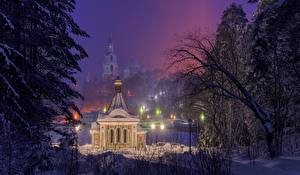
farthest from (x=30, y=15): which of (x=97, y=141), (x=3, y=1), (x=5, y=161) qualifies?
(x=97, y=141)

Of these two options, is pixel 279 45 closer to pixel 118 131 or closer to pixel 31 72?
pixel 31 72

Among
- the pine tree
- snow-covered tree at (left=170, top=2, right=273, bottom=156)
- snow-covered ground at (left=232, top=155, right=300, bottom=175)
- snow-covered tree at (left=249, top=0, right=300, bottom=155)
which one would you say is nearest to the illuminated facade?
snow-covered tree at (left=170, top=2, right=273, bottom=156)

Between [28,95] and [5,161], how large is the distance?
2705mm

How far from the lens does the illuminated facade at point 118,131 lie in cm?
3416

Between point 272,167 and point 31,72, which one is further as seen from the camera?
point 31,72

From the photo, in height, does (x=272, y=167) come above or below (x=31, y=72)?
below

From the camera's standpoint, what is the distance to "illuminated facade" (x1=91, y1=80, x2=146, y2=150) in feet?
112

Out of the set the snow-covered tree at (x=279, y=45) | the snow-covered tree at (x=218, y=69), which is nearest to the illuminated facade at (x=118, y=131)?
the snow-covered tree at (x=218, y=69)

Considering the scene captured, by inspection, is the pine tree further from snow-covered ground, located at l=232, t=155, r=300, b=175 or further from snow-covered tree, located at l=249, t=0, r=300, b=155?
snow-covered tree, located at l=249, t=0, r=300, b=155

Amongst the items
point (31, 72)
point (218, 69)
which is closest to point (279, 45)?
point (218, 69)

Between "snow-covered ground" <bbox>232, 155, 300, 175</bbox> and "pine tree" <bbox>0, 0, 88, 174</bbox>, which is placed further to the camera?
"pine tree" <bbox>0, 0, 88, 174</bbox>

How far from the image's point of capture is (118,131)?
113ft

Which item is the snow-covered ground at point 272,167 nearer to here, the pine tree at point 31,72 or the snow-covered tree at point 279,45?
the snow-covered tree at point 279,45

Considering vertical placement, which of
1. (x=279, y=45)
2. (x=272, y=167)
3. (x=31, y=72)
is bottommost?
(x=272, y=167)
